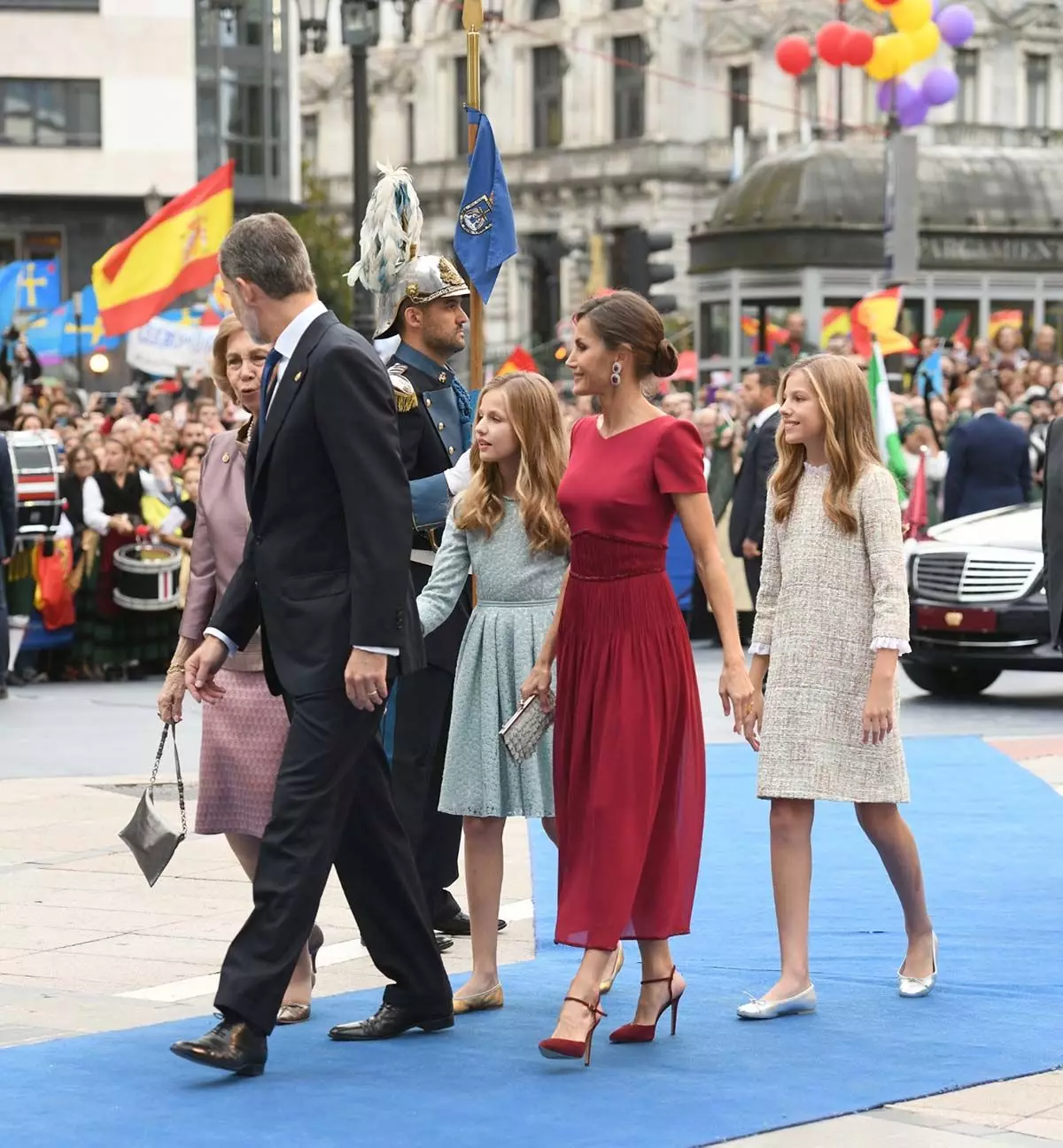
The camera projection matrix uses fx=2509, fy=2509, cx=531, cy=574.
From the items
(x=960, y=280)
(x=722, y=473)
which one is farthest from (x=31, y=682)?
(x=960, y=280)

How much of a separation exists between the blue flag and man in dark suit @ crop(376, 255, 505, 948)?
1.24m

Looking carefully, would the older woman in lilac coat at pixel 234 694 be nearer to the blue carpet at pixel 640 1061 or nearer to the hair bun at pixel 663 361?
the blue carpet at pixel 640 1061

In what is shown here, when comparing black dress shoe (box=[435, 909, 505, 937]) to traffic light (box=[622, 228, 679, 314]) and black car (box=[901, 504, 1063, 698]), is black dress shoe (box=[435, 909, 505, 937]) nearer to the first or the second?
black car (box=[901, 504, 1063, 698])

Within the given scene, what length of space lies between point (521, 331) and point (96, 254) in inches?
1273

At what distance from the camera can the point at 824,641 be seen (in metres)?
6.54

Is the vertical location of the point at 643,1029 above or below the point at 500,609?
below

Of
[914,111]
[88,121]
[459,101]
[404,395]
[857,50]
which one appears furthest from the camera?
[459,101]

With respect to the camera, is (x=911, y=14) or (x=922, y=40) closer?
(x=911, y=14)

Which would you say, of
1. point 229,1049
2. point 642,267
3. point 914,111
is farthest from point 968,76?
point 229,1049

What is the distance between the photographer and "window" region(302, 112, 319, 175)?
95.3 meters

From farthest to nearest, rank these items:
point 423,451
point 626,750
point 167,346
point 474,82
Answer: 1. point 167,346
2. point 474,82
3. point 423,451
4. point 626,750

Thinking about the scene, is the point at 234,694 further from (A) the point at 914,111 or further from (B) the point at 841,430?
(A) the point at 914,111

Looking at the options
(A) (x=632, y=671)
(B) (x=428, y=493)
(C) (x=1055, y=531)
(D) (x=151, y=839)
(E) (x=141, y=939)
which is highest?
(B) (x=428, y=493)

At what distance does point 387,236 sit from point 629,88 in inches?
3104
